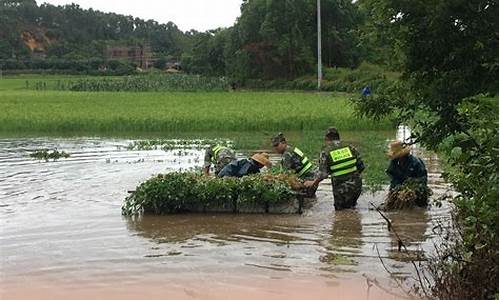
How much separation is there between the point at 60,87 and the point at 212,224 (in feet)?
215

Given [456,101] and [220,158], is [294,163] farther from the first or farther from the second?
[456,101]

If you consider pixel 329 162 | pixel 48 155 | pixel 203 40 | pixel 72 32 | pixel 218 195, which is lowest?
pixel 48 155

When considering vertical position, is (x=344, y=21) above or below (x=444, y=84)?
above

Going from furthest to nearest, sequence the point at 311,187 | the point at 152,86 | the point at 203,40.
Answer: the point at 203,40
the point at 152,86
the point at 311,187

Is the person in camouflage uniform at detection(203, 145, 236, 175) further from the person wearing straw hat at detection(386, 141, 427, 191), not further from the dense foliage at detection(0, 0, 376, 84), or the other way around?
the dense foliage at detection(0, 0, 376, 84)

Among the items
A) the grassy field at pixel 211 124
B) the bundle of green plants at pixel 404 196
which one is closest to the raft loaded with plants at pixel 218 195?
the bundle of green plants at pixel 404 196

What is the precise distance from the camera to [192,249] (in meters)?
9.39

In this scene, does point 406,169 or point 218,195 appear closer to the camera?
point 218,195

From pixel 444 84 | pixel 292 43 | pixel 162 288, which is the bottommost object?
pixel 162 288

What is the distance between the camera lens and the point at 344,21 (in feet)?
242

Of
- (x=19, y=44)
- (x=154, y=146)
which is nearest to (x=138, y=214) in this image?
(x=154, y=146)

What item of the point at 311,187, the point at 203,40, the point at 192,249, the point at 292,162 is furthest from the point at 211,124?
the point at 203,40

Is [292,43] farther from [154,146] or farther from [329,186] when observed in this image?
[329,186]

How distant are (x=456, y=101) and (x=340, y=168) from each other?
4364mm
